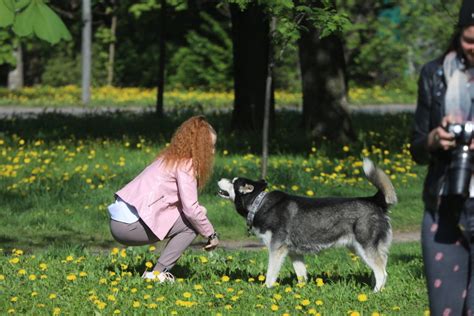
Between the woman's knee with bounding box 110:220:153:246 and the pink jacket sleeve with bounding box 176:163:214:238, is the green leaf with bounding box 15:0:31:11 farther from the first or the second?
the woman's knee with bounding box 110:220:153:246

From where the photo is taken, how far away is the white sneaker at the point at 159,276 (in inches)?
294

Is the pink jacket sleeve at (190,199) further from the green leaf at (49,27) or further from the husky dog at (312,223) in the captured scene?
the green leaf at (49,27)

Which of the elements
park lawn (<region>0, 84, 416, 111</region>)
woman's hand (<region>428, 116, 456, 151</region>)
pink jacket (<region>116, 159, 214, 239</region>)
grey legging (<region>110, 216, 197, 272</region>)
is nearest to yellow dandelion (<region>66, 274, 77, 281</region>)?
grey legging (<region>110, 216, 197, 272</region>)

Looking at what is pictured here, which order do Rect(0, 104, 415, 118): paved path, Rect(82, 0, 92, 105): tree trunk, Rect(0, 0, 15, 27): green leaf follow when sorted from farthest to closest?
Rect(82, 0, 92, 105): tree trunk → Rect(0, 104, 415, 118): paved path → Rect(0, 0, 15, 27): green leaf

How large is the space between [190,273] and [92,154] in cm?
646

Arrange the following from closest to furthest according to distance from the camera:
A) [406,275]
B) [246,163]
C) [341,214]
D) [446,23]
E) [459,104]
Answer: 1. [459,104]
2. [341,214]
3. [406,275]
4. [246,163]
5. [446,23]

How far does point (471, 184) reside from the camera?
395cm

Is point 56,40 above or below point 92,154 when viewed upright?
above

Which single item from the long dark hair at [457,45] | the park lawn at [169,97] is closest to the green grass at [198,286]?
the long dark hair at [457,45]

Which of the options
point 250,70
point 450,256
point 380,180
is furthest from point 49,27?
point 250,70

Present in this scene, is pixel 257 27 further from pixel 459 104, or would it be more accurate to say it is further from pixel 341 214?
pixel 459 104

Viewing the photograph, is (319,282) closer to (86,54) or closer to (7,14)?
(7,14)

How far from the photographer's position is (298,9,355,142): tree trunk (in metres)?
16.5

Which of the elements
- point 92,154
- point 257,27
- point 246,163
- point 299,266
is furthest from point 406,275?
point 257,27
